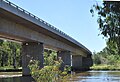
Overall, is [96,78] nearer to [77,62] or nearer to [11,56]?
[11,56]

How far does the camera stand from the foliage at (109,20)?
17.0 m

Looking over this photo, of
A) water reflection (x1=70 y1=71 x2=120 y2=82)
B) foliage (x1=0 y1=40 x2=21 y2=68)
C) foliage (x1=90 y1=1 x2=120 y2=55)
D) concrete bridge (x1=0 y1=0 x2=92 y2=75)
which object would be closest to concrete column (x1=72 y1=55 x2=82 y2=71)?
foliage (x1=0 y1=40 x2=21 y2=68)

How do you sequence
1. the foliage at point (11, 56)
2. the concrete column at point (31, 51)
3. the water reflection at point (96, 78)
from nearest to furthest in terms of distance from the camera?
the water reflection at point (96, 78) < the concrete column at point (31, 51) < the foliage at point (11, 56)

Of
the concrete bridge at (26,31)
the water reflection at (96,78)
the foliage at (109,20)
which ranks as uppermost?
the concrete bridge at (26,31)

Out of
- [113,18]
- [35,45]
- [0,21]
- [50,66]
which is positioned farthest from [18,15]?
[50,66]

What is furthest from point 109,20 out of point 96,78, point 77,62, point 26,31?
point 77,62

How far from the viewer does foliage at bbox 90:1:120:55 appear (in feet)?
55.8

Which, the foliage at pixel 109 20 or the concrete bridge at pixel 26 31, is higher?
the concrete bridge at pixel 26 31

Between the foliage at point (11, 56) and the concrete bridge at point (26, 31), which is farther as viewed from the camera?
the foliage at point (11, 56)

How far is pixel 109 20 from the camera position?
19.0m

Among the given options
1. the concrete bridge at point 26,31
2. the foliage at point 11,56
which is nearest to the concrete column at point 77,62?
the foliage at point 11,56

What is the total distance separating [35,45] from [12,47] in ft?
190

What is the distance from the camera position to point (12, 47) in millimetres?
114625

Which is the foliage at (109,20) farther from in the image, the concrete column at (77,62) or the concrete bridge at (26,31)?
the concrete column at (77,62)
